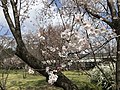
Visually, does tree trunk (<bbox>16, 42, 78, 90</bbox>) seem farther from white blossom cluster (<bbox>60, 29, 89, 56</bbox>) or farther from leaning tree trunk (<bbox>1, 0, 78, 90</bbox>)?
white blossom cluster (<bbox>60, 29, 89, 56</bbox>)

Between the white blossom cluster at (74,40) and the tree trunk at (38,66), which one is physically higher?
the white blossom cluster at (74,40)

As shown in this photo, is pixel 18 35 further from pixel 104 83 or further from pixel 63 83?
pixel 104 83

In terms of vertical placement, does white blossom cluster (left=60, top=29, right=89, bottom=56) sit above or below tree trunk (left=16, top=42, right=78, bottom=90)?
above

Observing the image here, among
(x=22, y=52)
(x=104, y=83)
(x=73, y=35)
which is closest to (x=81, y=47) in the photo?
(x=73, y=35)

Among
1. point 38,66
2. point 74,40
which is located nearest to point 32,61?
point 38,66

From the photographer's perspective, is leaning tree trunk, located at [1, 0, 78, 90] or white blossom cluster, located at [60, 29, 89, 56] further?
leaning tree trunk, located at [1, 0, 78, 90]

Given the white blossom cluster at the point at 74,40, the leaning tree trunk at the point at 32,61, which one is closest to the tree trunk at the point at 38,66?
the leaning tree trunk at the point at 32,61

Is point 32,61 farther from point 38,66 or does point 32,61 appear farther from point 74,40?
point 74,40

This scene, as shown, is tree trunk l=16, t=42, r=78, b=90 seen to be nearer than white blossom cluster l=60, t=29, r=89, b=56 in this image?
No

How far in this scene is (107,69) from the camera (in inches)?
376

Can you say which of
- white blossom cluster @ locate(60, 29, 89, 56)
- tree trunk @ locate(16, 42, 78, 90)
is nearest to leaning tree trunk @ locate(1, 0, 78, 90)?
tree trunk @ locate(16, 42, 78, 90)

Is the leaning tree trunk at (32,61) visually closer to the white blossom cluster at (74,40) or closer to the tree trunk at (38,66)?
the tree trunk at (38,66)

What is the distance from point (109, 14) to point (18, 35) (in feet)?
4.33

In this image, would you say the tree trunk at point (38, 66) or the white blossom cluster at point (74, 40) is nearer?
the white blossom cluster at point (74, 40)
